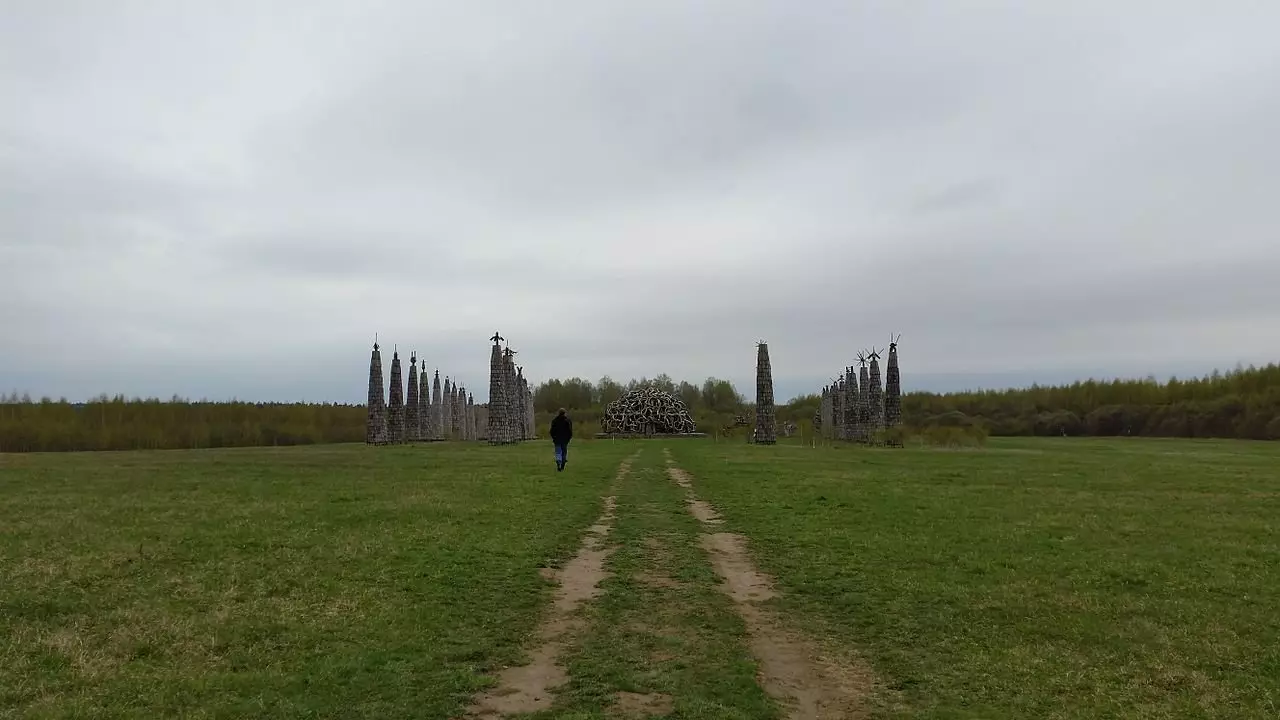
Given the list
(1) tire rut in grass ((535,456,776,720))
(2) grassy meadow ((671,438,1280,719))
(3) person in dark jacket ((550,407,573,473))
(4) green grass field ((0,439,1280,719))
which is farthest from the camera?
(3) person in dark jacket ((550,407,573,473))

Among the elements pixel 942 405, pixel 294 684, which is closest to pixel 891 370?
pixel 294 684

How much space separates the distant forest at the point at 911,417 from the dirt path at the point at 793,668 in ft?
142

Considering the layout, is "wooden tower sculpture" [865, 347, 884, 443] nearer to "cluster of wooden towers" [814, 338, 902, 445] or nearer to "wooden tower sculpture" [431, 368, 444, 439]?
"cluster of wooden towers" [814, 338, 902, 445]

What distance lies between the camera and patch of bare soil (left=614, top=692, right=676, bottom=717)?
227 inches

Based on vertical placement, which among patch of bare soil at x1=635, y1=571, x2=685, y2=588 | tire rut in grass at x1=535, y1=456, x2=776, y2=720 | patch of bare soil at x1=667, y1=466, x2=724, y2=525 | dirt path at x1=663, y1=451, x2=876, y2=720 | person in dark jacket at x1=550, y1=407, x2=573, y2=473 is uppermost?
person in dark jacket at x1=550, y1=407, x2=573, y2=473

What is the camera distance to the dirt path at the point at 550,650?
593cm

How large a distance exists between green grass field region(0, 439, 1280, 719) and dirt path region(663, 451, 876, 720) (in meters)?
0.19

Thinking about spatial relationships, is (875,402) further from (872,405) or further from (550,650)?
(550,650)

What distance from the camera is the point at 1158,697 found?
623 cm

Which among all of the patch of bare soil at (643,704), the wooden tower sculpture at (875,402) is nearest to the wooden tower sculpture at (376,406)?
the wooden tower sculpture at (875,402)

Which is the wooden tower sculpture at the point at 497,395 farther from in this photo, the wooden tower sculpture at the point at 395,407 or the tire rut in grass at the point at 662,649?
the tire rut in grass at the point at 662,649

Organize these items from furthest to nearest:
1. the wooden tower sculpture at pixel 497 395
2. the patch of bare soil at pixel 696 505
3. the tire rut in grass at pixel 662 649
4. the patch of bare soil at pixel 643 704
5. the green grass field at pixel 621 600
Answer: the wooden tower sculpture at pixel 497 395
the patch of bare soil at pixel 696 505
the green grass field at pixel 621 600
the tire rut in grass at pixel 662 649
the patch of bare soil at pixel 643 704

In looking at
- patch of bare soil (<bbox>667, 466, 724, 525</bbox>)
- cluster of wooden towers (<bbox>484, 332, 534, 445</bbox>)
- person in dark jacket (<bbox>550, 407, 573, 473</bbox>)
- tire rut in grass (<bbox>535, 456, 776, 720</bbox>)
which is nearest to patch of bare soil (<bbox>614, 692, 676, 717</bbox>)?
tire rut in grass (<bbox>535, 456, 776, 720</bbox>)

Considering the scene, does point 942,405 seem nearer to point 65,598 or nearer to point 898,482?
point 898,482
